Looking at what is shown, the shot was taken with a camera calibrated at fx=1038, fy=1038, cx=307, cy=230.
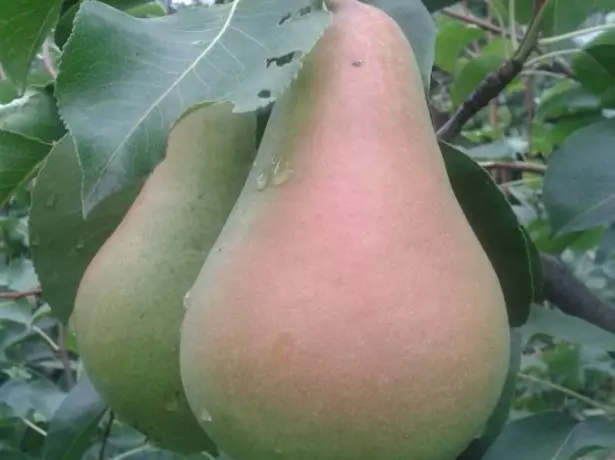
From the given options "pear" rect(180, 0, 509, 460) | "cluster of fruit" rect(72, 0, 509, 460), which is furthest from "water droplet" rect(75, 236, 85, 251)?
"pear" rect(180, 0, 509, 460)

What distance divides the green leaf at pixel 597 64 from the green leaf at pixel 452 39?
370 mm

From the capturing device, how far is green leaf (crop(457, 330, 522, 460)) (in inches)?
30.6

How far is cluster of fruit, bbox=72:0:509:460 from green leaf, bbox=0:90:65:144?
0.19m

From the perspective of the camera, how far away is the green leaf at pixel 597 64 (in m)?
0.96

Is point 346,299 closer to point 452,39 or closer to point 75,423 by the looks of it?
point 75,423

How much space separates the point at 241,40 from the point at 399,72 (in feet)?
Result: 0.32

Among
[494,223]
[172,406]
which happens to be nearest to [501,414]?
[494,223]

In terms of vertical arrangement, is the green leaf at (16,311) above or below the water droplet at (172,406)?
below

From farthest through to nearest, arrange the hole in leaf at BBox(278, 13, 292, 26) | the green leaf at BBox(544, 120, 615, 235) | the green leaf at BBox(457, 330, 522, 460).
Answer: the green leaf at BBox(544, 120, 615, 235)
the green leaf at BBox(457, 330, 522, 460)
the hole in leaf at BBox(278, 13, 292, 26)

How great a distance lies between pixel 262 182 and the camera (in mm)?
603

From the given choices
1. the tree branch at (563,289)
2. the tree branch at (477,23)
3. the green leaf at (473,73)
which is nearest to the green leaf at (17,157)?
the tree branch at (563,289)

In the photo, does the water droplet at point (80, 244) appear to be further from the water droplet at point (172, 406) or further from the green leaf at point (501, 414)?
the green leaf at point (501, 414)

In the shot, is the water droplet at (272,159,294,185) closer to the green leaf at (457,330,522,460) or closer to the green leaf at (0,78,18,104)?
the green leaf at (457,330,522,460)

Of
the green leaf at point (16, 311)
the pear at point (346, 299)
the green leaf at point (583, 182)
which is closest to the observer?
the pear at point (346, 299)
